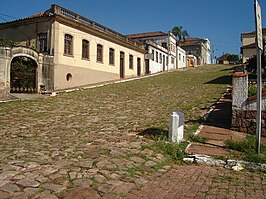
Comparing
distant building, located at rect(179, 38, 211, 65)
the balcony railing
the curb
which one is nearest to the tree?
distant building, located at rect(179, 38, 211, 65)

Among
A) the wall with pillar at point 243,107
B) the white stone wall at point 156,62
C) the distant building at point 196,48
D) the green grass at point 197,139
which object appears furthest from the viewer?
the distant building at point 196,48

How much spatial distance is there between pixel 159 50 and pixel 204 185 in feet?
122

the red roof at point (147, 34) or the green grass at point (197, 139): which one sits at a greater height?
the red roof at point (147, 34)

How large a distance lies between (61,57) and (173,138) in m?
15.8

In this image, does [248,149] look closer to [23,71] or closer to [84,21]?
[23,71]

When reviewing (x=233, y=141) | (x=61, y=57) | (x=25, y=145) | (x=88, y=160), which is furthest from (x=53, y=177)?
(x=61, y=57)

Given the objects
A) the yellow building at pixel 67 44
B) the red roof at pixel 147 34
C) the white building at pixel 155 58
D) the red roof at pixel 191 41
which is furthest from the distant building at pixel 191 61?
the yellow building at pixel 67 44

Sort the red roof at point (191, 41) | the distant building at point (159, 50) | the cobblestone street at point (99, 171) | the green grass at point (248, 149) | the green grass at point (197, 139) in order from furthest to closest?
the red roof at point (191, 41)
the distant building at point (159, 50)
the green grass at point (197, 139)
the green grass at point (248, 149)
the cobblestone street at point (99, 171)

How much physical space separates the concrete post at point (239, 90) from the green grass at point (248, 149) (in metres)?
1.14

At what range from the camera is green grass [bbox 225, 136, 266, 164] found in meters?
4.70

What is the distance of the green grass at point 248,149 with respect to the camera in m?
4.70

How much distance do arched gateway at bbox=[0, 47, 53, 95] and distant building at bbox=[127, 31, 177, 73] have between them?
1941 cm

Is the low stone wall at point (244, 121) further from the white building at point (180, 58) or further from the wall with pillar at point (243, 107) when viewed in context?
the white building at point (180, 58)

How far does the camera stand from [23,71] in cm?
1680
